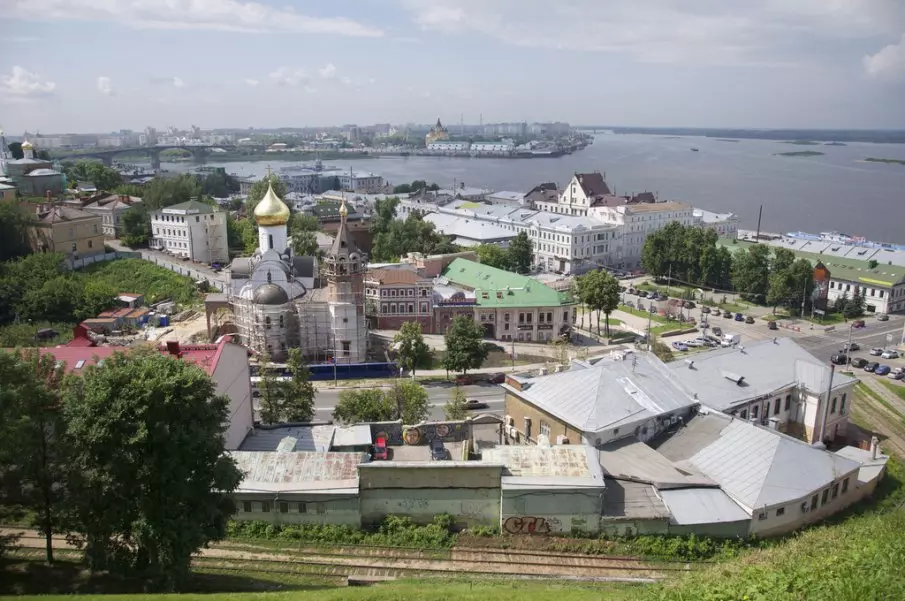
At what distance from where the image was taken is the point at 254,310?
3719cm

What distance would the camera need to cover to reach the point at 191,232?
54812mm

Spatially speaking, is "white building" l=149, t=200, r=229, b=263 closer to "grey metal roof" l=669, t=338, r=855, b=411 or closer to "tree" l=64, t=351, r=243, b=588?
"grey metal roof" l=669, t=338, r=855, b=411

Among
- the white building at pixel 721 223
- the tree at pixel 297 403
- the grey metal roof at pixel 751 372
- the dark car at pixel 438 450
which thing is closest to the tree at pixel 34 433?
the dark car at pixel 438 450

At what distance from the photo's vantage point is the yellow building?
4984 cm

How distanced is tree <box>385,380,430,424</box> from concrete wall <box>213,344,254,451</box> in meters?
5.25

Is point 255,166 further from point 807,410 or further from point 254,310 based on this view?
point 807,410

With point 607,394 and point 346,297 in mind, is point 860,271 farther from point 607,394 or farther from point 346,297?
point 346,297

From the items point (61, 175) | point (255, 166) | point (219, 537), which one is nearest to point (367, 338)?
point (219, 537)

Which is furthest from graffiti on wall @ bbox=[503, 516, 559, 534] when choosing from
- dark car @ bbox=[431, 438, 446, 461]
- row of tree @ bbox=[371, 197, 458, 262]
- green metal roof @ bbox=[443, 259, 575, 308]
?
row of tree @ bbox=[371, 197, 458, 262]

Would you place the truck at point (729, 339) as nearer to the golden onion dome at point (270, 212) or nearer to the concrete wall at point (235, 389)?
the golden onion dome at point (270, 212)

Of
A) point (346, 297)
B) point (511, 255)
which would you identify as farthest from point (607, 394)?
point (511, 255)

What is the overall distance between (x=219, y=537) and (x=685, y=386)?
1752 cm

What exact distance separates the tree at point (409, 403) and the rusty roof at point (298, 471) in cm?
573

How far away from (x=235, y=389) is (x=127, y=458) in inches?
380
